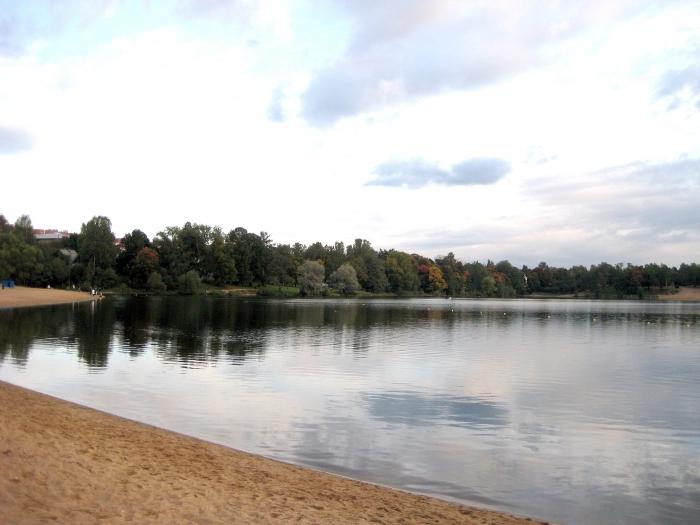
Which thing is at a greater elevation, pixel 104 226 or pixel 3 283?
pixel 104 226

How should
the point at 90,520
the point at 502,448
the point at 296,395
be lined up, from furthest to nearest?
the point at 296,395, the point at 502,448, the point at 90,520

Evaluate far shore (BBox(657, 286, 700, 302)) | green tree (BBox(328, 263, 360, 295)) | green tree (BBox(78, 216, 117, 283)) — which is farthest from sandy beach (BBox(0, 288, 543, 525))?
far shore (BBox(657, 286, 700, 302))

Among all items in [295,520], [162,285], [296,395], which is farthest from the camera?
[162,285]

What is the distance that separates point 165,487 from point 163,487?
0.09ft

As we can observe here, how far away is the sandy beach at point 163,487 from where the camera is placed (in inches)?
275

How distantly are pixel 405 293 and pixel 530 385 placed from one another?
150 m

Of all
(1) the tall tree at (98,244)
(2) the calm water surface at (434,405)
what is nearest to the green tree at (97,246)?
(1) the tall tree at (98,244)

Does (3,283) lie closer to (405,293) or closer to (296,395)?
(296,395)

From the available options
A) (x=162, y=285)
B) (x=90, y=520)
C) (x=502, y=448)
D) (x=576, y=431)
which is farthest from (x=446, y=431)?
(x=162, y=285)

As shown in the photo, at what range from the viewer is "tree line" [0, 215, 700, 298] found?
11531 centimetres

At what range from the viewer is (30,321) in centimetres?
4106

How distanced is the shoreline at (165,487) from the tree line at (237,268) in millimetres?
95532

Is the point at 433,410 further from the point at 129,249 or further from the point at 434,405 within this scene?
the point at 129,249

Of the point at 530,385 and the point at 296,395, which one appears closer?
the point at 296,395
